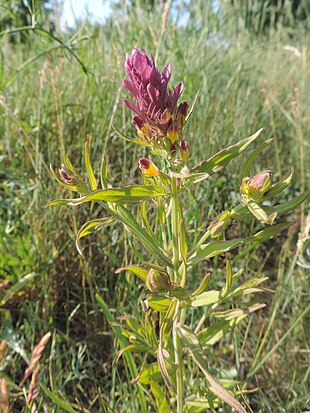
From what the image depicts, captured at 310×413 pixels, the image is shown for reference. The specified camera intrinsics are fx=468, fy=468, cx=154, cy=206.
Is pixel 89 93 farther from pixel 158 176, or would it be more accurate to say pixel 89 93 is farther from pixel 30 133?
pixel 158 176

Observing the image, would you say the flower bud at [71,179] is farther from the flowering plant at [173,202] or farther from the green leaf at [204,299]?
the green leaf at [204,299]

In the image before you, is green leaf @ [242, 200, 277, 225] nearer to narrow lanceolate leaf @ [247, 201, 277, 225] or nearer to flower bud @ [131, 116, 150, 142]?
narrow lanceolate leaf @ [247, 201, 277, 225]

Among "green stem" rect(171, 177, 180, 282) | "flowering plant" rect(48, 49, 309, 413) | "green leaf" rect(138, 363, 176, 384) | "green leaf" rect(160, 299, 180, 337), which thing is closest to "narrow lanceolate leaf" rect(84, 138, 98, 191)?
"flowering plant" rect(48, 49, 309, 413)

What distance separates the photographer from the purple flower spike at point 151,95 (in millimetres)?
680

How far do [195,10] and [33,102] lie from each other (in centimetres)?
94

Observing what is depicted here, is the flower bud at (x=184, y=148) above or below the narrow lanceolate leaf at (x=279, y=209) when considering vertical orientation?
above

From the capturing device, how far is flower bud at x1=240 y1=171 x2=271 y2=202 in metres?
0.67

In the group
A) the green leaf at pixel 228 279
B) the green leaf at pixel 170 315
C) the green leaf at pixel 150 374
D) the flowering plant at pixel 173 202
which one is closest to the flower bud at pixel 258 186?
the flowering plant at pixel 173 202

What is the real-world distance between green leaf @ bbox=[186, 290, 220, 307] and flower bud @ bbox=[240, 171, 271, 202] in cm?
17

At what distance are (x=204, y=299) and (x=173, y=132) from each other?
0.27m

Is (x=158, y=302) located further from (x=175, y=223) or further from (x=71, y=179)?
(x=71, y=179)

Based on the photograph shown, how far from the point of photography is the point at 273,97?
1880mm

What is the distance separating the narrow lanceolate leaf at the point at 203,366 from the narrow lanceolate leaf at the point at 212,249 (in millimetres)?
113

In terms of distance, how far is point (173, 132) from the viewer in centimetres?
69
